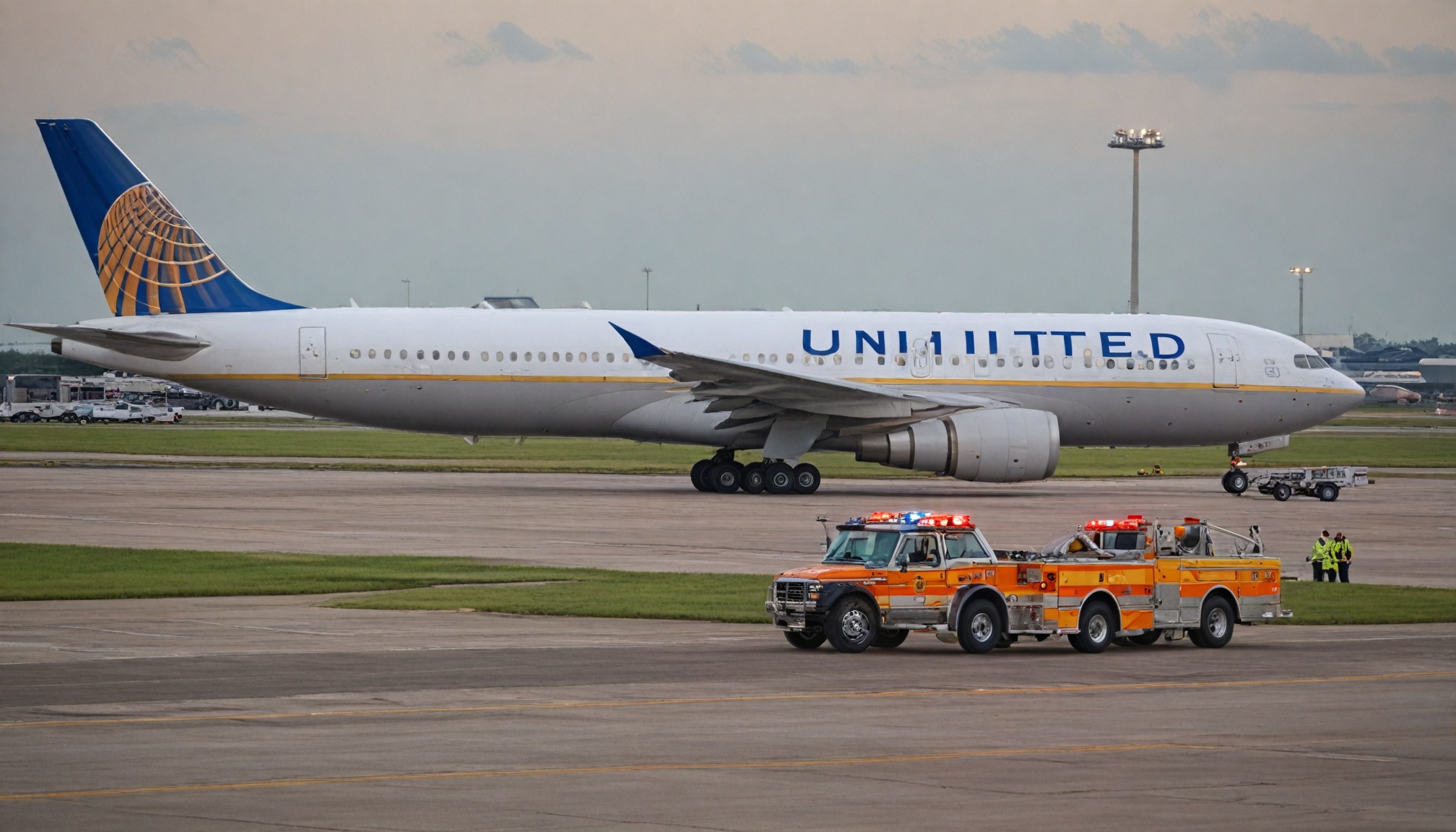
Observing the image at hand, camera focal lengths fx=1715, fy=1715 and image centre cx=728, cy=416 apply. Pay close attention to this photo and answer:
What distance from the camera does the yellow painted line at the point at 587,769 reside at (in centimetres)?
1120

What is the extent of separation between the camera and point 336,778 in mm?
11695

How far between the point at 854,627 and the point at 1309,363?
108ft

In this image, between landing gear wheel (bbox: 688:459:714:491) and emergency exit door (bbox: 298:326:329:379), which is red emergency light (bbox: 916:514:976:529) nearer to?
landing gear wheel (bbox: 688:459:714:491)

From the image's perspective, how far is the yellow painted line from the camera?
11.2 m

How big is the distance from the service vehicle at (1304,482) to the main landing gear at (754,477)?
12.1m

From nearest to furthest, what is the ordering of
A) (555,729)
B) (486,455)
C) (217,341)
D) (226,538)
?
(555,729) < (226,538) < (217,341) < (486,455)

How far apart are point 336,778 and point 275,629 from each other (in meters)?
9.17

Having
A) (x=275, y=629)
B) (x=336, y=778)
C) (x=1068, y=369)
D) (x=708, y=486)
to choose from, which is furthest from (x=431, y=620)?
(x=1068, y=369)

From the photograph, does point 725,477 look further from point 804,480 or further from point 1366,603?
point 1366,603

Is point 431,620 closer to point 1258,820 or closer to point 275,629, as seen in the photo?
point 275,629

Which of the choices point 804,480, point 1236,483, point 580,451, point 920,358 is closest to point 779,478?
point 804,480

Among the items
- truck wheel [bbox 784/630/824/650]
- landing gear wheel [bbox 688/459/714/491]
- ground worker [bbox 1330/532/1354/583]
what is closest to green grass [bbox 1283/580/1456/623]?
ground worker [bbox 1330/532/1354/583]

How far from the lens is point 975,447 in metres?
42.2

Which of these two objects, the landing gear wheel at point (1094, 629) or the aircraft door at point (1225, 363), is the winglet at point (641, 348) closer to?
the aircraft door at point (1225, 363)
